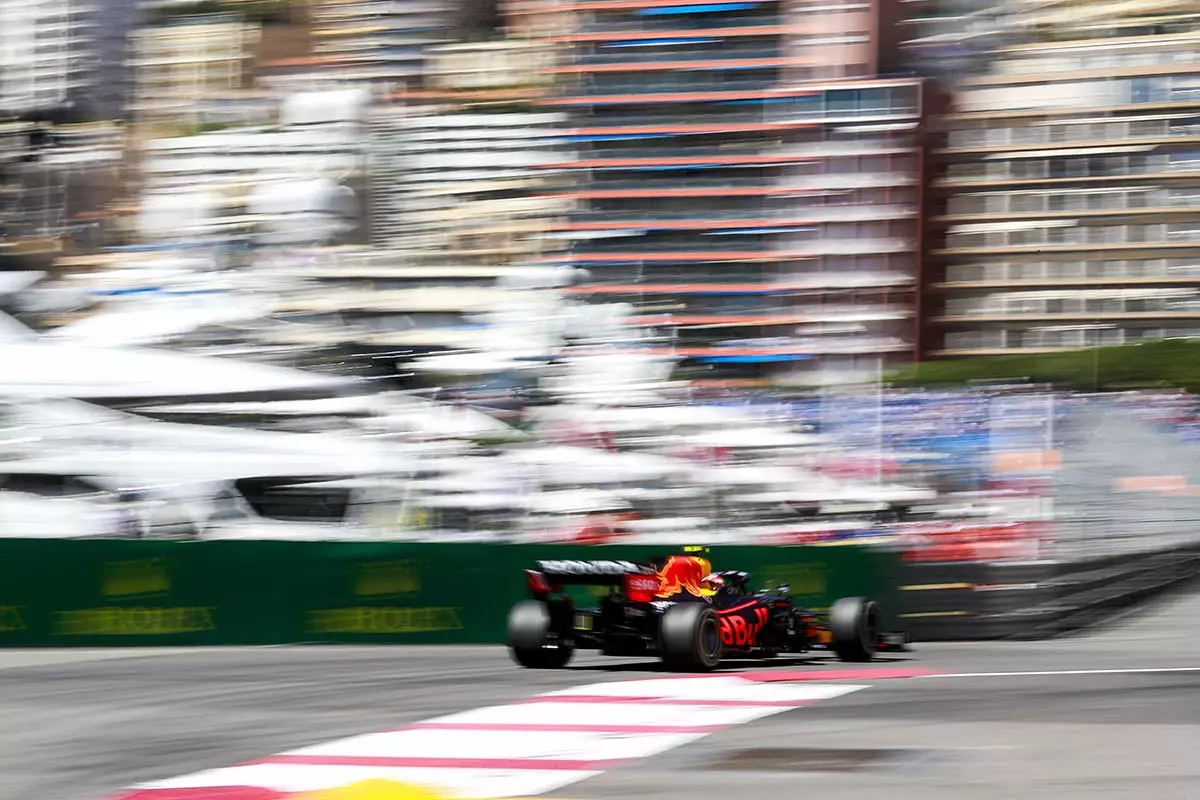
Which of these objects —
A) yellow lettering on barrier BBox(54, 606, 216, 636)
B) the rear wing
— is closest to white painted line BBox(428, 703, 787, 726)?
the rear wing

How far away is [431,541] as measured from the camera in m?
15.6

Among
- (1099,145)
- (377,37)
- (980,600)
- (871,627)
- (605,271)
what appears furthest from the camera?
(377,37)

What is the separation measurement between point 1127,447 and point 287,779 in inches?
545

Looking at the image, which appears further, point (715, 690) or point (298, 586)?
point (298, 586)

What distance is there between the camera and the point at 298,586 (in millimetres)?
15312

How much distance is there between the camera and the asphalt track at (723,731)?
696cm

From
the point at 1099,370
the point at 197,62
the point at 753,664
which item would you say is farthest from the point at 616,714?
the point at 197,62

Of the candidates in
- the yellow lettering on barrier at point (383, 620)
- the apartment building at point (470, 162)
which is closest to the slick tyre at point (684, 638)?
the yellow lettering on barrier at point (383, 620)

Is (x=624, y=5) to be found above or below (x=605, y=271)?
above

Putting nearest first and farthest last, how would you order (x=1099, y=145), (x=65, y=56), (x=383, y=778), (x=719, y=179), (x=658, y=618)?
(x=383, y=778)
(x=658, y=618)
(x=719, y=179)
(x=65, y=56)
(x=1099, y=145)

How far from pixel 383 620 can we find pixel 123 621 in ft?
7.27

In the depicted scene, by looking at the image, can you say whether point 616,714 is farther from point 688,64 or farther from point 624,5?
point 624,5

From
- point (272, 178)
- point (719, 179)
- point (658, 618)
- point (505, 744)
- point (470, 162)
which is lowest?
point (658, 618)

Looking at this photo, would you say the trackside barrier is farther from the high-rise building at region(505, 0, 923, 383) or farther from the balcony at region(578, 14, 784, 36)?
the balcony at region(578, 14, 784, 36)
